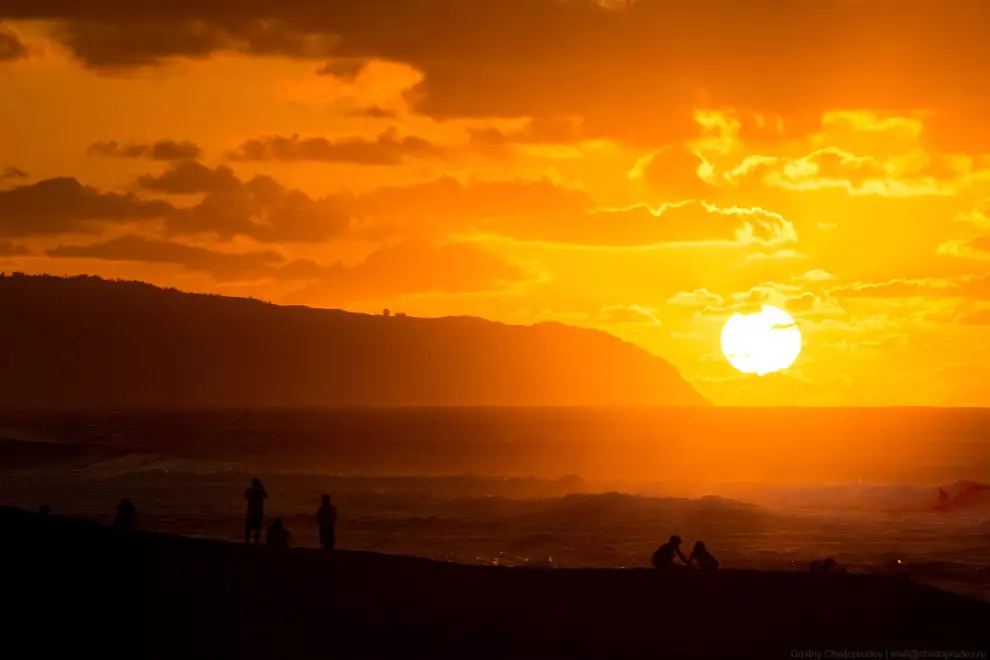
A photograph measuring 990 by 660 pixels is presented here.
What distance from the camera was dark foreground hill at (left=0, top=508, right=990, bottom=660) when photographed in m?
20.4

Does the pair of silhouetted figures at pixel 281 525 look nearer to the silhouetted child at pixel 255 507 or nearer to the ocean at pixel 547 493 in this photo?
the silhouetted child at pixel 255 507

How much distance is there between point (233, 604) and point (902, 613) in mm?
12769

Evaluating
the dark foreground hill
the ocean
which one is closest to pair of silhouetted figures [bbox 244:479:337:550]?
the dark foreground hill

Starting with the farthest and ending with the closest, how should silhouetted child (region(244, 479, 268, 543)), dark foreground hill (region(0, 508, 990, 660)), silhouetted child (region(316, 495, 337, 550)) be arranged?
silhouetted child (region(244, 479, 268, 543))
silhouetted child (region(316, 495, 337, 550))
dark foreground hill (region(0, 508, 990, 660))

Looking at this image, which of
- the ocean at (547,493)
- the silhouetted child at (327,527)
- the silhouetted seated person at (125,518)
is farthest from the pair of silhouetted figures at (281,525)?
the ocean at (547,493)

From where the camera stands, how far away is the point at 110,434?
142250 millimetres

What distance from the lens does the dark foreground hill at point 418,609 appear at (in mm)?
20406

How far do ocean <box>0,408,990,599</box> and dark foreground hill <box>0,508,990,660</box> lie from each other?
12.0 metres

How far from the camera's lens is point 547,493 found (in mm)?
74688

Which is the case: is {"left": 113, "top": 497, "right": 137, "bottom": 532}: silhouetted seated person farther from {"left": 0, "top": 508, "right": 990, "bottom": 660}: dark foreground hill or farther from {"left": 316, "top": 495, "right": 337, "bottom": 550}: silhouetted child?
{"left": 316, "top": 495, "right": 337, "bottom": 550}: silhouetted child

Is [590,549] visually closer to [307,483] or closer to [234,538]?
[234,538]

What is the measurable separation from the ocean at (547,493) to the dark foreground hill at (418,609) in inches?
474

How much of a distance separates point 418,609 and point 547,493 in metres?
52.7

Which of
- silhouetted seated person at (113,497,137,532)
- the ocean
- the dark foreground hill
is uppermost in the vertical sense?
the ocean
